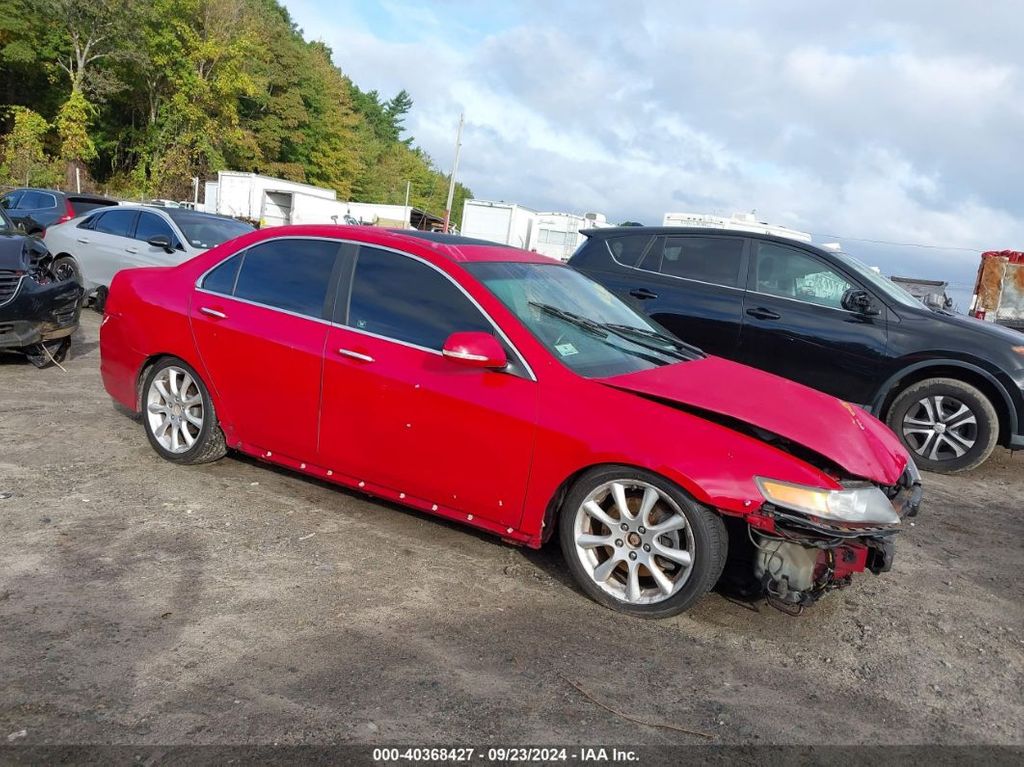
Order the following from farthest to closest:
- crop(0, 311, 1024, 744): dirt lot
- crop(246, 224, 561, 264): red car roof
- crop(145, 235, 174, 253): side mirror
A: crop(145, 235, 174, 253): side mirror < crop(246, 224, 561, 264): red car roof < crop(0, 311, 1024, 744): dirt lot

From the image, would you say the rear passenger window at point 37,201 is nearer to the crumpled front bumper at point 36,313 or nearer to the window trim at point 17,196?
the window trim at point 17,196

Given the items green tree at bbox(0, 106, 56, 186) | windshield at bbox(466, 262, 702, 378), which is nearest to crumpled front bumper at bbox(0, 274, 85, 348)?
windshield at bbox(466, 262, 702, 378)

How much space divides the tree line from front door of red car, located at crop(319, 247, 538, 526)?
40.7 metres

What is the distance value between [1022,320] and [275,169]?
5754 cm

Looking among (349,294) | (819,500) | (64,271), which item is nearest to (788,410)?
(819,500)

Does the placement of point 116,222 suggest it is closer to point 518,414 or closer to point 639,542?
point 518,414

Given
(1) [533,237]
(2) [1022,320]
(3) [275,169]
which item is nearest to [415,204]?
(3) [275,169]

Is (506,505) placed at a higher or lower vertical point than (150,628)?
higher

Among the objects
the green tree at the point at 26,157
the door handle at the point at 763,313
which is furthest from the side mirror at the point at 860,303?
the green tree at the point at 26,157

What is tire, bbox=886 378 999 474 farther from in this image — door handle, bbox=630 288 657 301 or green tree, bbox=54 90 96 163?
green tree, bbox=54 90 96 163

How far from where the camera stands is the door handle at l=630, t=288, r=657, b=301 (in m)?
7.37

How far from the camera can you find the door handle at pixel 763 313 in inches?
271

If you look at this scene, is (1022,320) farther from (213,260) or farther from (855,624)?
(213,260)

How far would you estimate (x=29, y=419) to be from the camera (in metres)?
5.86
